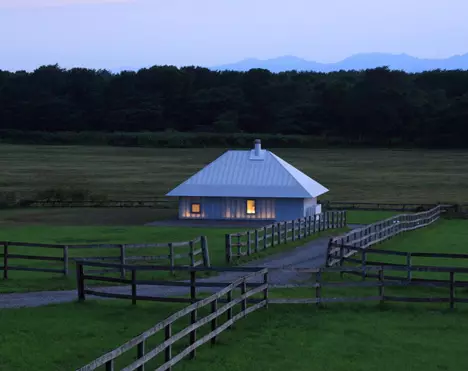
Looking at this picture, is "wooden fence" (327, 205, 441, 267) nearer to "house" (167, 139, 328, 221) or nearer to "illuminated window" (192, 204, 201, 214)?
"house" (167, 139, 328, 221)

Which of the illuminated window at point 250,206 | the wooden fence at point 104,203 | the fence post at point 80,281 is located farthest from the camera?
the wooden fence at point 104,203

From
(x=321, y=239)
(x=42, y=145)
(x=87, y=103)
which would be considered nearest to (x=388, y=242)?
(x=321, y=239)

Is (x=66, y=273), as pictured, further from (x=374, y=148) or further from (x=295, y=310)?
(x=374, y=148)

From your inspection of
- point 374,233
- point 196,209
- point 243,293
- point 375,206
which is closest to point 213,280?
point 243,293

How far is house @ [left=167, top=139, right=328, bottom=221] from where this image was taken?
50094 mm

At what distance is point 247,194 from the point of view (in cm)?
4997

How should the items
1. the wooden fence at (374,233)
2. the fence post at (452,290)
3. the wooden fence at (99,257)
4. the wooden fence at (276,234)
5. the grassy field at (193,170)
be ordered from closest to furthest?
the fence post at (452,290) < the wooden fence at (99,257) < the wooden fence at (374,233) < the wooden fence at (276,234) < the grassy field at (193,170)

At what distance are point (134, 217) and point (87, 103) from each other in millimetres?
101283

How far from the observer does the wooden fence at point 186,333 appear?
38.1 feet

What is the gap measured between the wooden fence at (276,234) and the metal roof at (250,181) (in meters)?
4.03

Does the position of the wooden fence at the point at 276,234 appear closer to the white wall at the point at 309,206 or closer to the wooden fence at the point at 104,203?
the white wall at the point at 309,206

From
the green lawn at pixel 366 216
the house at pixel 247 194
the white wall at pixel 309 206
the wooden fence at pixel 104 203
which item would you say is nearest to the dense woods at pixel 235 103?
the green lawn at pixel 366 216

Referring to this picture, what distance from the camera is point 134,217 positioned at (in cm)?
5331

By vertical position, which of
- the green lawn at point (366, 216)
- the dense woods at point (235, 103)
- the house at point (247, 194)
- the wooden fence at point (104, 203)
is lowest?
the green lawn at point (366, 216)
